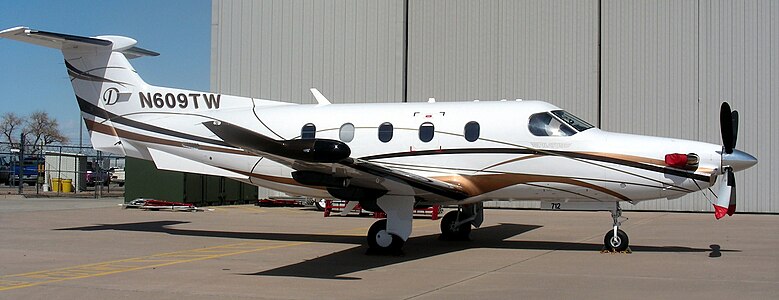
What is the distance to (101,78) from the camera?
17406 mm

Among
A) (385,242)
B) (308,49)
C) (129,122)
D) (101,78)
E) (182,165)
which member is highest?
(308,49)

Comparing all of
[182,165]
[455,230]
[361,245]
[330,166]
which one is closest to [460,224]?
[455,230]

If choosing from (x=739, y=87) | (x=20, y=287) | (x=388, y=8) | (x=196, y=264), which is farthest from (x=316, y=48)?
(x=20, y=287)

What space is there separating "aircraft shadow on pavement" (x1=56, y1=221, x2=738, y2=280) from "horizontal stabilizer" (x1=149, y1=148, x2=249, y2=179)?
5.79ft

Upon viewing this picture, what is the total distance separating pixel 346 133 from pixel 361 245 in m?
2.21

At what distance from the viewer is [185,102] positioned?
55.2ft

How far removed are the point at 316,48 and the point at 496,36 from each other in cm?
726

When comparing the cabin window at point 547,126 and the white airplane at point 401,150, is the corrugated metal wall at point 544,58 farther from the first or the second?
the cabin window at point 547,126

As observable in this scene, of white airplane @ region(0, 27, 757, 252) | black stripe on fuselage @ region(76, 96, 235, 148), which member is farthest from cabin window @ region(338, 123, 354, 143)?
black stripe on fuselage @ region(76, 96, 235, 148)

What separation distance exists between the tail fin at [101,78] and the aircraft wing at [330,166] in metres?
6.46

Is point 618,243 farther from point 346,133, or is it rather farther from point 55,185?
point 55,185

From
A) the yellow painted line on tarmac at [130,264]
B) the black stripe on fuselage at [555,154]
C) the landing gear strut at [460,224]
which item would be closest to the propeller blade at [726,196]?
the black stripe on fuselage at [555,154]

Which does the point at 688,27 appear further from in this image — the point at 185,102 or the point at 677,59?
the point at 185,102

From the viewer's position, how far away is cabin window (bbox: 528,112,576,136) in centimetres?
1379
